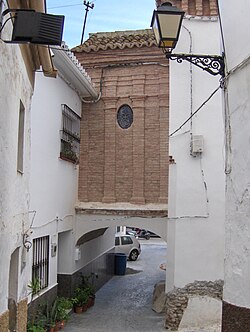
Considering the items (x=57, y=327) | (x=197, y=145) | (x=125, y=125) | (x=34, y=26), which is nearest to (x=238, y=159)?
(x=34, y=26)

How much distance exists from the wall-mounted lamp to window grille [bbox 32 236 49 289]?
661cm

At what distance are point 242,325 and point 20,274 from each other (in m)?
3.77

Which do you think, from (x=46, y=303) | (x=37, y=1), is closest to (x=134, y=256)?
(x=46, y=303)

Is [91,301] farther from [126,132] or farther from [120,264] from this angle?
[120,264]

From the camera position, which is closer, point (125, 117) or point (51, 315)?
point (51, 315)

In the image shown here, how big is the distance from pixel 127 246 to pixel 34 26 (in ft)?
64.0

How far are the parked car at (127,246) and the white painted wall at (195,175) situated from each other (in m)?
10.8

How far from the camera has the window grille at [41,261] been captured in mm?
10688

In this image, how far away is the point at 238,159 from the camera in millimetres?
5094

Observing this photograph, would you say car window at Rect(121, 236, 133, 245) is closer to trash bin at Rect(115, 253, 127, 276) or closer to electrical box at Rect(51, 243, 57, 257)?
trash bin at Rect(115, 253, 127, 276)

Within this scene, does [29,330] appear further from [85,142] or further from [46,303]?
[85,142]

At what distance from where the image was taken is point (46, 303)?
1114 cm

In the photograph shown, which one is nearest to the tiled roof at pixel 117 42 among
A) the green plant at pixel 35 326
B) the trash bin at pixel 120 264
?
the green plant at pixel 35 326

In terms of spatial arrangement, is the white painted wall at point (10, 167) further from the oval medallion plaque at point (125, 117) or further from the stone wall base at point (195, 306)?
the oval medallion plaque at point (125, 117)
